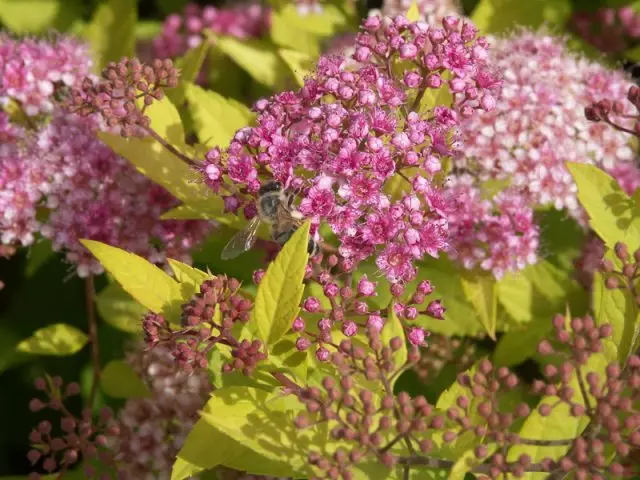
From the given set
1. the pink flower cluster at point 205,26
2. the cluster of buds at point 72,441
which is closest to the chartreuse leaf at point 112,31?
the pink flower cluster at point 205,26

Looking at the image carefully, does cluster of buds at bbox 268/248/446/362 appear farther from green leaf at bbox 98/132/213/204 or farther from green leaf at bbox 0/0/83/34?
green leaf at bbox 0/0/83/34

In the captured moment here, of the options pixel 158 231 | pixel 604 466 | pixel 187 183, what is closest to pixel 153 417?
pixel 158 231

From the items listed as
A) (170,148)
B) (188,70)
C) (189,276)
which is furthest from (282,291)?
(188,70)

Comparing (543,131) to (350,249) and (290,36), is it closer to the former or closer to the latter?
(350,249)

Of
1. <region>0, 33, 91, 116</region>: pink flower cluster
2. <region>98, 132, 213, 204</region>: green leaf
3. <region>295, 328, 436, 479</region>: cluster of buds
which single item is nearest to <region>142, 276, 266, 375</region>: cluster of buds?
<region>295, 328, 436, 479</region>: cluster of buds

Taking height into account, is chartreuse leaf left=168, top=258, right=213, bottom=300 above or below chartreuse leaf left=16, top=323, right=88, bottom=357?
above

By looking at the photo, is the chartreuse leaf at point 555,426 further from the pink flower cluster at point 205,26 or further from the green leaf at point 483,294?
the pink flower cluster at point 205,26
